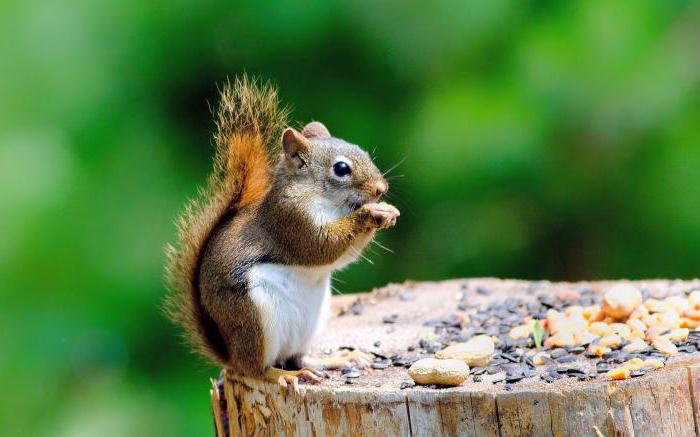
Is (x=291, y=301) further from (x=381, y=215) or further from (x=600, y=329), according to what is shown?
(x=600, y=329)

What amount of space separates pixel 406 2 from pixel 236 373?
2.05 m

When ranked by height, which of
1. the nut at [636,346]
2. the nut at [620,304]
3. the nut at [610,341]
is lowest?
the nut at [636,346]

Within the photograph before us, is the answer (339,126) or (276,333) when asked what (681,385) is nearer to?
(276,333)

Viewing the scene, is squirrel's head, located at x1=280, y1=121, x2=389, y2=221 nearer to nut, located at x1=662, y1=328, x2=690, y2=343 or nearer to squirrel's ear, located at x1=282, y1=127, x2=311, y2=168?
squirrel's ear, located at x1=282, y1=127, x2=311, y2=168

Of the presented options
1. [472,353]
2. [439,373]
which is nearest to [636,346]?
[472,353]

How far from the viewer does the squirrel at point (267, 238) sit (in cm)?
238

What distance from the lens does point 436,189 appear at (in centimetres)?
388

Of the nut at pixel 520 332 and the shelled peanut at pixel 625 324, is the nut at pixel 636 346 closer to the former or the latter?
the shelled peanut at pixel 625 324

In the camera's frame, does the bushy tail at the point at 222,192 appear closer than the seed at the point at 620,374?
No

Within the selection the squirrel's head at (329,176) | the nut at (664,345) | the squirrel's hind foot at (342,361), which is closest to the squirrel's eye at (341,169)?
the squirrel's head at (329,176)

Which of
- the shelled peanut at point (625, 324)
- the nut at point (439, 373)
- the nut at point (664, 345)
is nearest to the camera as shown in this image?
the nut at point (439, 373)

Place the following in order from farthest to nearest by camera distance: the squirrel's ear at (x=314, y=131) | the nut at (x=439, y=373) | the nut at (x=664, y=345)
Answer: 1. the squirrel's ear at (x=314, y=131)
2. the nut at (x=664, y=345)
3. the nut at (x=439, y=373)

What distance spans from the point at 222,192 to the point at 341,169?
0.30 metres

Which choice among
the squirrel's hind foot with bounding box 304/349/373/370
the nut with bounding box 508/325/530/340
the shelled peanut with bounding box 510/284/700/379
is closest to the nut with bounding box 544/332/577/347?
the shelled peanut with bounding box 510/284/700/379
